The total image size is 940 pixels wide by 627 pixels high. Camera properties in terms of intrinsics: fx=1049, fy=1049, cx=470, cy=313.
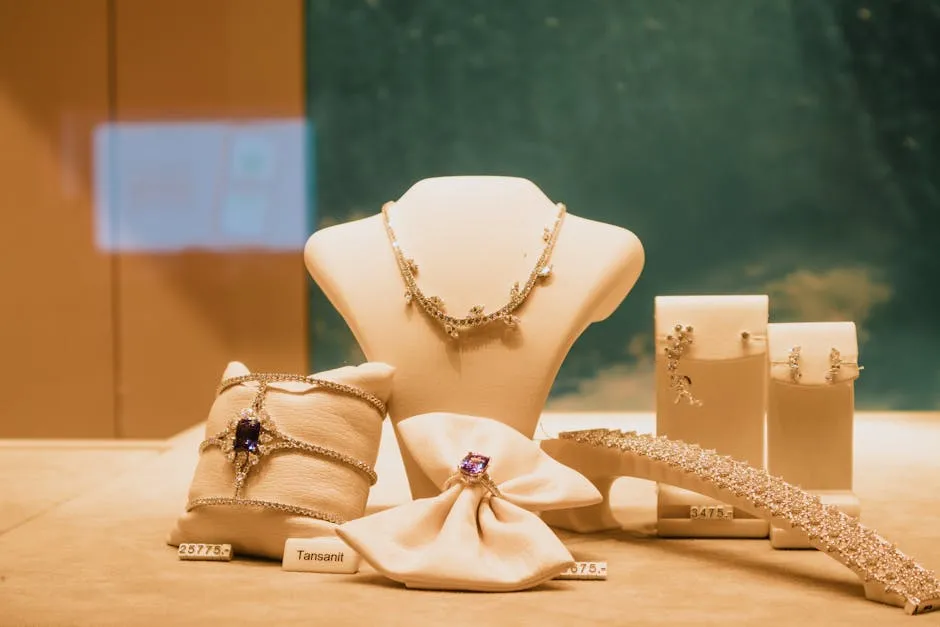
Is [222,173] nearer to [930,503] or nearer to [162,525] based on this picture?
[162,525]

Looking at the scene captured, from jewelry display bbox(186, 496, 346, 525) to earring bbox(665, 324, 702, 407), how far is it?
61cm

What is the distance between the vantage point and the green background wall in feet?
10.5

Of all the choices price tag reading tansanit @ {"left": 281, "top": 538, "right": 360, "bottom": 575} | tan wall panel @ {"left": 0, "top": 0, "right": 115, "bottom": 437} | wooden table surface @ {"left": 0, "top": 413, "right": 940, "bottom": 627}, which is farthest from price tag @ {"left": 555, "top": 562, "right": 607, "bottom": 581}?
tan wall panel @ {"left": 0, "top": 0, "right": 115, "bottom": 437}

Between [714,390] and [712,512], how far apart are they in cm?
22

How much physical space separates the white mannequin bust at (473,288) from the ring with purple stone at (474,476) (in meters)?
0.21

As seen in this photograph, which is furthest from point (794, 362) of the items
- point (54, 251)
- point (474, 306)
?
point (54, 251)

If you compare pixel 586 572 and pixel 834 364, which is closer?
pixel 586 572

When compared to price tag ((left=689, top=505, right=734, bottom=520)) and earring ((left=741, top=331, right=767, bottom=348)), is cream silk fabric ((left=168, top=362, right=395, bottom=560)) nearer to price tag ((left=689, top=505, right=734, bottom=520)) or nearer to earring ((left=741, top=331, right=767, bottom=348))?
price tag ((left=689, top=505, right=734, bottom=520))

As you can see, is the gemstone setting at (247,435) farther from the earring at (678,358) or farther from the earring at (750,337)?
the earring at (750,337)

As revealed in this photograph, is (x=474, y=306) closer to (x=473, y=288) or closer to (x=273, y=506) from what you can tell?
(x=473, y=288)

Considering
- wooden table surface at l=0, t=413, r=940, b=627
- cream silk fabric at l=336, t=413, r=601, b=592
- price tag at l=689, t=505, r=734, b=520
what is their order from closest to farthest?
wooden table surface at l=0, t=413, r=940, b=627 → cream silk fabric at l=336, t=413, r=601, b=592 → price tag at l=689, t=505, r=734, b=520

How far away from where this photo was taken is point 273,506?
1489mm

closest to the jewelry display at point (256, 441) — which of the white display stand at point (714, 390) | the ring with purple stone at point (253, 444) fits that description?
the ring with purple stone at point (253, 444)

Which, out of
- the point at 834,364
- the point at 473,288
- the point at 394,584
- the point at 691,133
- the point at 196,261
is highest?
the point at 691,133
